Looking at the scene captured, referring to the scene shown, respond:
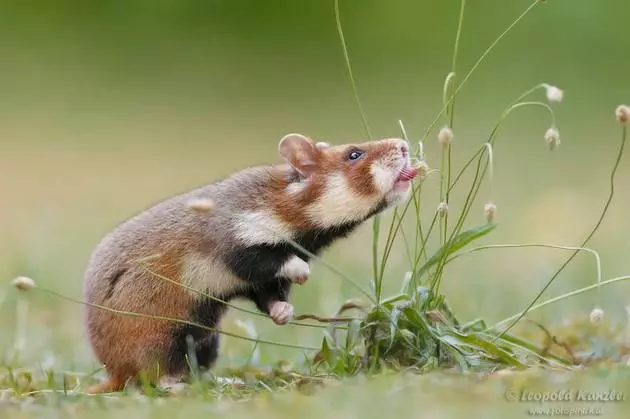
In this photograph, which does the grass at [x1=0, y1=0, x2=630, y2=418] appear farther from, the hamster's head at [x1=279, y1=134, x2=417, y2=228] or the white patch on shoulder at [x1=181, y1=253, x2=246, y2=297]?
the white patch on shoulder at [x1=181, y1=253, x2=246, y2=297]

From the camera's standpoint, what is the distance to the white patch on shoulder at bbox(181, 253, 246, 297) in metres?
5.41

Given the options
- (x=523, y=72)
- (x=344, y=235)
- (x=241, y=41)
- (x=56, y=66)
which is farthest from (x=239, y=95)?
(x=344, y=235)

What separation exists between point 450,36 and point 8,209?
6908mm

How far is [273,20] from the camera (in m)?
17.9

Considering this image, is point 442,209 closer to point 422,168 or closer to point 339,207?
point 422,168

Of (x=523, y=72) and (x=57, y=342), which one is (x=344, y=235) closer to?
(x=57, y=342)

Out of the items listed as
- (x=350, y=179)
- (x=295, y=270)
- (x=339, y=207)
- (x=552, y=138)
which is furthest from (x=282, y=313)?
(x=552, y=138)

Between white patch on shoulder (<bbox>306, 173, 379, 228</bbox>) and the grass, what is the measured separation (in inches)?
3.1

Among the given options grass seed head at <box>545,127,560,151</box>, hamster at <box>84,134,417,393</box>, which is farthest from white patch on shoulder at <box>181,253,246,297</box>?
grass seed head at <box>545,127,560,151</box>

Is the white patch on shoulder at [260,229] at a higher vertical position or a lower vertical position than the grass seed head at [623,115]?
lower

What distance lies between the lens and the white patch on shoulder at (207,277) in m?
5.41

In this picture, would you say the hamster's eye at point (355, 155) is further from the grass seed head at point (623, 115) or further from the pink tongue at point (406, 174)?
the grass seed head at point (623, 115)

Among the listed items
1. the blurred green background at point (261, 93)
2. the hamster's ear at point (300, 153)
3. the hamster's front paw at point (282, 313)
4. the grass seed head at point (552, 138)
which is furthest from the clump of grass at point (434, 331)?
the blurred green background at point (261, 93)

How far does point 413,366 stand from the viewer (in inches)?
197
